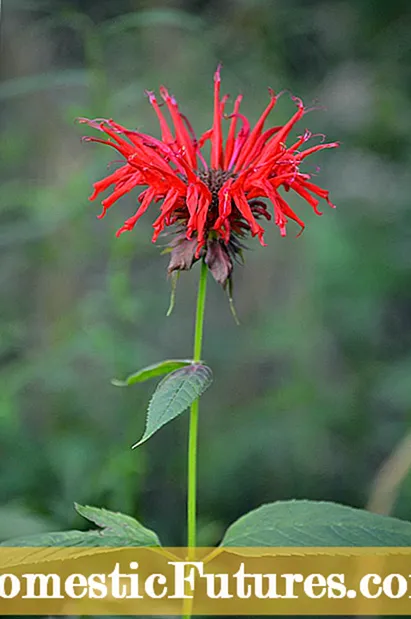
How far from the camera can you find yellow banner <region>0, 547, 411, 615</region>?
82cm

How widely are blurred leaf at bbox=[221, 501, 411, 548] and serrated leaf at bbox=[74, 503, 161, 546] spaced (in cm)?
8

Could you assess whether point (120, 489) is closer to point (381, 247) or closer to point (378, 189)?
point (381, 247)

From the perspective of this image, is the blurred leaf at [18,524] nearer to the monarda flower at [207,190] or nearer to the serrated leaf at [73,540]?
the serrated leaf at [73,540]

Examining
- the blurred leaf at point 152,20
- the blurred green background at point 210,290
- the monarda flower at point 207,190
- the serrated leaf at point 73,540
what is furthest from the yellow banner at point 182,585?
the blurred leaf at point 152,20

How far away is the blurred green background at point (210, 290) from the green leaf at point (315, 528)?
1.30ft

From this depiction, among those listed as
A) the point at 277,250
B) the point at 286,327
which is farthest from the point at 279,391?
the point at 277,250

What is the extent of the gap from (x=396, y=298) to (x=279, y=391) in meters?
0.34

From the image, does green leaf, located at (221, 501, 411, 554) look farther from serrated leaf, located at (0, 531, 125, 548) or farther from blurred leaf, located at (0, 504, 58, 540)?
blurred leaf, located at (0, 504, 58, 540)

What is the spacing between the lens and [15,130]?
171 centimetres

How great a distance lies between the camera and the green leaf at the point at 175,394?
0.69 meters

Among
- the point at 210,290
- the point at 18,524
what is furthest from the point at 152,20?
the point at 210,290

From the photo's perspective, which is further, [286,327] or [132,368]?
[286,327]

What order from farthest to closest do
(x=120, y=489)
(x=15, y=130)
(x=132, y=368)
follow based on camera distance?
(x=15, y=130) < (x=132, y=368) < (x=120, y=489)

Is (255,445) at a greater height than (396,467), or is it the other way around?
(255,445)
